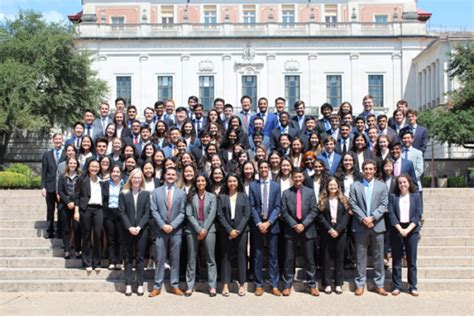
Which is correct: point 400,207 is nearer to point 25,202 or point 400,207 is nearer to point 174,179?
point 174,179

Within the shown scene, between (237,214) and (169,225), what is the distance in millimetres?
1140

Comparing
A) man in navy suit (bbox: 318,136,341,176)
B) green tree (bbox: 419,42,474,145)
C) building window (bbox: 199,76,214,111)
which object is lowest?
man in navy suit (bbox: 318,136,341,176)

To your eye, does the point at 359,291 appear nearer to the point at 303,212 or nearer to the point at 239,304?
the point at 303,212

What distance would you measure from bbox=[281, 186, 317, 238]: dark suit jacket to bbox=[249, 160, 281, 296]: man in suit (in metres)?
0.12

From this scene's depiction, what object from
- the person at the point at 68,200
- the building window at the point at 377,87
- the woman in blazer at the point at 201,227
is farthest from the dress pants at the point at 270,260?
the building window at the point at 377,87

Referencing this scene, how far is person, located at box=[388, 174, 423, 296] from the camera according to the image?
10.3 metres

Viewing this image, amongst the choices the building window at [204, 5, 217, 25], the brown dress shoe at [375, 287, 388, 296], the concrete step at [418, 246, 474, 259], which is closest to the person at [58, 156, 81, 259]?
→ the brown dress shoe at [375, 287, 388, 296]

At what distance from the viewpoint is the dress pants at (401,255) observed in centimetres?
1034

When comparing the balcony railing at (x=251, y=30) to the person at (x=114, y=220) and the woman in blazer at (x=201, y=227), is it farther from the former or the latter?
the woman in blazer at (x=201, y=227)

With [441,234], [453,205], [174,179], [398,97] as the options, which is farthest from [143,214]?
[398,97]

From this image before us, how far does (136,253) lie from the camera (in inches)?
415

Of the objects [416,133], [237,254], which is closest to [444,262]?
[416,133]

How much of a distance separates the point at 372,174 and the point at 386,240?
137 centimetres

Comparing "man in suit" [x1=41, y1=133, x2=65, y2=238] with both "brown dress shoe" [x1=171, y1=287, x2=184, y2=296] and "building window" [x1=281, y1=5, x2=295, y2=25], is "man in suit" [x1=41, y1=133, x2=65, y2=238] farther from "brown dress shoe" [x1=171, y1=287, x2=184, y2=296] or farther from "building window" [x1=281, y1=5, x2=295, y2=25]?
"building window" [x1=281, y1=5, x2=295, y2=25]
